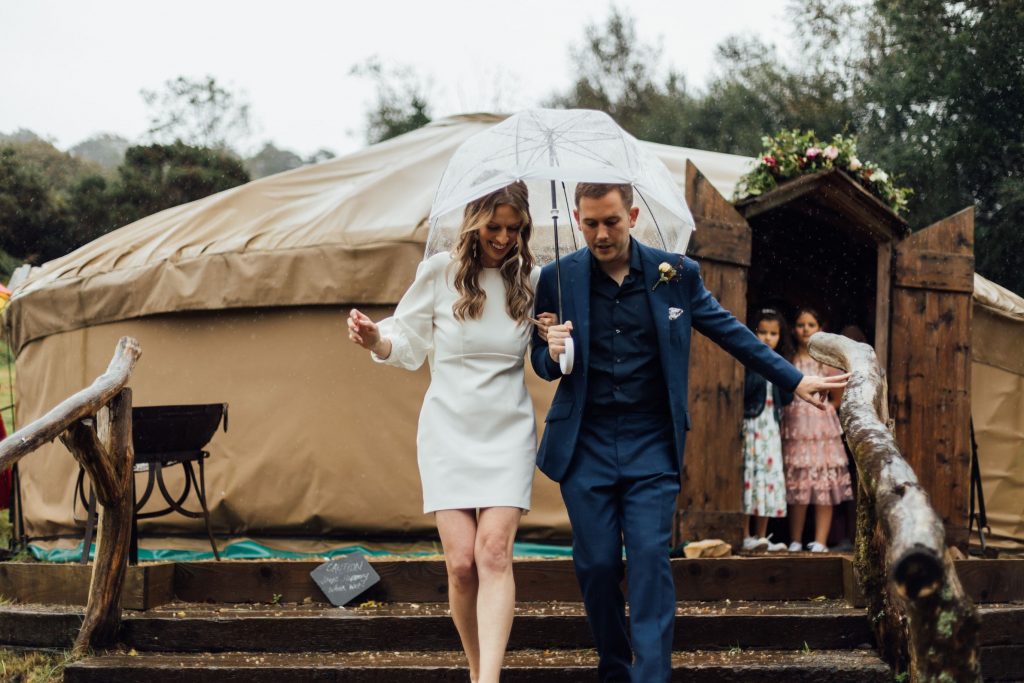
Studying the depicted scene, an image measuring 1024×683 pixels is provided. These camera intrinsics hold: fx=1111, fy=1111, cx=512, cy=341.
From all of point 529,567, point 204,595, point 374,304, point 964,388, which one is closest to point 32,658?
point 204,595

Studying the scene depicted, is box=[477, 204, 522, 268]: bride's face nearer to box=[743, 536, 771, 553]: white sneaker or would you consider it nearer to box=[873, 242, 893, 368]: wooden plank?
box=[743, 536, 771, 553]: white sneaker

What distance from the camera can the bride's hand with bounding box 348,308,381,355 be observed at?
3334mm

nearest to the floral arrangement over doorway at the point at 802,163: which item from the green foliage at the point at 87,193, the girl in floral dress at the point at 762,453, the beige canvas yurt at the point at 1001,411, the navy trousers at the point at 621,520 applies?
the girl in floral dress at the point at 762,453

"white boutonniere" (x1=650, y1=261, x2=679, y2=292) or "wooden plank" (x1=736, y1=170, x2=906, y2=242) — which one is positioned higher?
"wooden plank" (x1=736, y1=170, x2=906, y2=242)

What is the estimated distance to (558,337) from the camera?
3158mm

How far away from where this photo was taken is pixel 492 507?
3.35 metres

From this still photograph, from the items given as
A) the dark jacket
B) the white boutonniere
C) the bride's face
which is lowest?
the dark jacket

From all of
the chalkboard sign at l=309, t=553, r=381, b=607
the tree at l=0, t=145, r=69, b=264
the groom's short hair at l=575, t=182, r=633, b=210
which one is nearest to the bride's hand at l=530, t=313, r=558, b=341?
the groom's short hair at l=575, t=182, r=633, b=210

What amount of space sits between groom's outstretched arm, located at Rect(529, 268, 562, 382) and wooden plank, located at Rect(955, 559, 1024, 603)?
3.07 m

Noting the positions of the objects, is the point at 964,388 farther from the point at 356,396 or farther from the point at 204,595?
the point at 204,595

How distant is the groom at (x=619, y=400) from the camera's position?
319cm

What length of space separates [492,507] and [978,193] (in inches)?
415

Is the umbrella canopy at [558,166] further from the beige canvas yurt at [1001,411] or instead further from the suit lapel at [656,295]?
the beige canvas yurt at [1001,411]

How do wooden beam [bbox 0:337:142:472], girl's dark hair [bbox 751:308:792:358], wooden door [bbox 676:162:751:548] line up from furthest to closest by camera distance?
girl's dark hair [bbox 751:308:792:358] → wooden door [bbox 676:162:751:548] → wooden beam [bbox 0:337:142:472]
